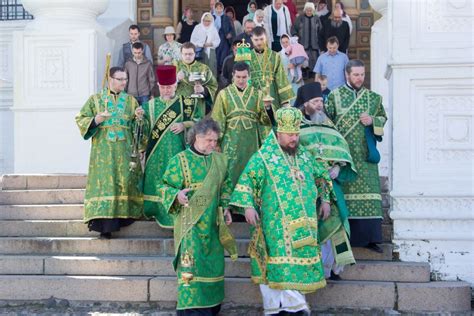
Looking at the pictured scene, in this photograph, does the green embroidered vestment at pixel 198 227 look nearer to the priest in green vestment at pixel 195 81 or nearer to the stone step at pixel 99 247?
the stone step at pixel 99 247

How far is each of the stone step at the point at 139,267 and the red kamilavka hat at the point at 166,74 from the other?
1.76m

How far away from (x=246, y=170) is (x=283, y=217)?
0.49 metres

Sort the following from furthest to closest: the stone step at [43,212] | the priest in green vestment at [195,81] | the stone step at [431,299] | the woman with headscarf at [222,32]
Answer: the woman with headscarf at [222,32] → the stone step at [43,212] → the priest in green vestment at [195,81] → the stone step at [431,299]

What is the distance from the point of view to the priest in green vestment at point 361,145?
25.6ft

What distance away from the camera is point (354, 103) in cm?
802

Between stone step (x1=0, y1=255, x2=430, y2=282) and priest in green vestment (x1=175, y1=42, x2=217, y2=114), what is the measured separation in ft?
5.85

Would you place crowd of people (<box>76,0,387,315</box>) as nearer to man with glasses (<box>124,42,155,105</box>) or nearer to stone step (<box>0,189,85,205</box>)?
stone step (<box>0,189,85,205</box>)

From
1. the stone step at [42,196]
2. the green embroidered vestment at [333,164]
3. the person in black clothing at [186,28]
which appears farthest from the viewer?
the person in black clothing at [186,28]

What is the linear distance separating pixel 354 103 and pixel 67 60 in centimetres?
438

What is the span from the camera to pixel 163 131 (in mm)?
8523

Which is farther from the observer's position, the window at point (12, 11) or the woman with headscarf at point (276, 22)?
the window at point (12, 11)

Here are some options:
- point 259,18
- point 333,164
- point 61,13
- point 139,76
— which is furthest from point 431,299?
point 259,18

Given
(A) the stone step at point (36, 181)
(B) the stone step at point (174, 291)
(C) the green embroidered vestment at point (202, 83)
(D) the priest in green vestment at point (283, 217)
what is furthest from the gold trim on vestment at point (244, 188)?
(A) the stone step at point (36, 181)

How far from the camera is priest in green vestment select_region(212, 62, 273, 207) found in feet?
27.8
